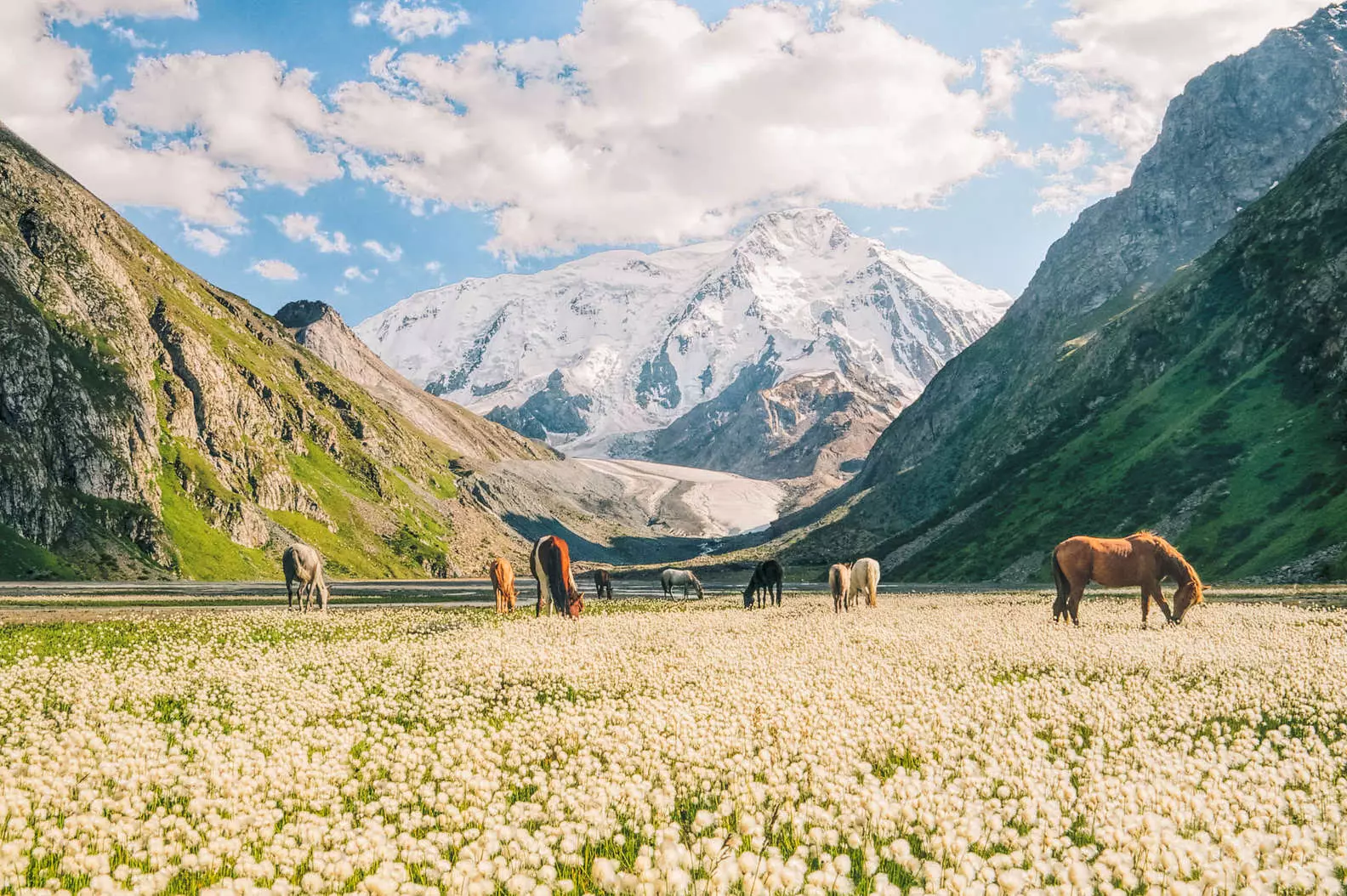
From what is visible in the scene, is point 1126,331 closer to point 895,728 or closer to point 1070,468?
point 1070,468

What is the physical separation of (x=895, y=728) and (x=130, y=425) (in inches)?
5184

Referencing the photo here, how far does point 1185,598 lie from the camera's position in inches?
1127

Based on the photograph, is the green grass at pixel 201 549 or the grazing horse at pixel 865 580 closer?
the grazing horse at pixel 865 580

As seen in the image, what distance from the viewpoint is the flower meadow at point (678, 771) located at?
712 cm

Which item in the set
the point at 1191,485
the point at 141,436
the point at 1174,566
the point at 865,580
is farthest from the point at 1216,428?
the point at 141,436

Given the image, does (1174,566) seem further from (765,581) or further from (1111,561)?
(765,581)

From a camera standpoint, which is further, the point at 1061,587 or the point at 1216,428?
the point at 1216,428

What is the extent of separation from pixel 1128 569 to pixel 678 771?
2581 centimetres

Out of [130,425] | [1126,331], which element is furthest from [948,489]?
[130,425]

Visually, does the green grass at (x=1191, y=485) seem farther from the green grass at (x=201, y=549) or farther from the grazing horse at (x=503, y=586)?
the green grass at (x=201, y=549)

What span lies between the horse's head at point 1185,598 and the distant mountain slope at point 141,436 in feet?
340

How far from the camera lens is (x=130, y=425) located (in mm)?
115438

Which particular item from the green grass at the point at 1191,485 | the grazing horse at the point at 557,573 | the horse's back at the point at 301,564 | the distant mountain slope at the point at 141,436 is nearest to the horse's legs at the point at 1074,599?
the grazing horse at the point at 557,573

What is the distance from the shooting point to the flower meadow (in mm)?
7121
